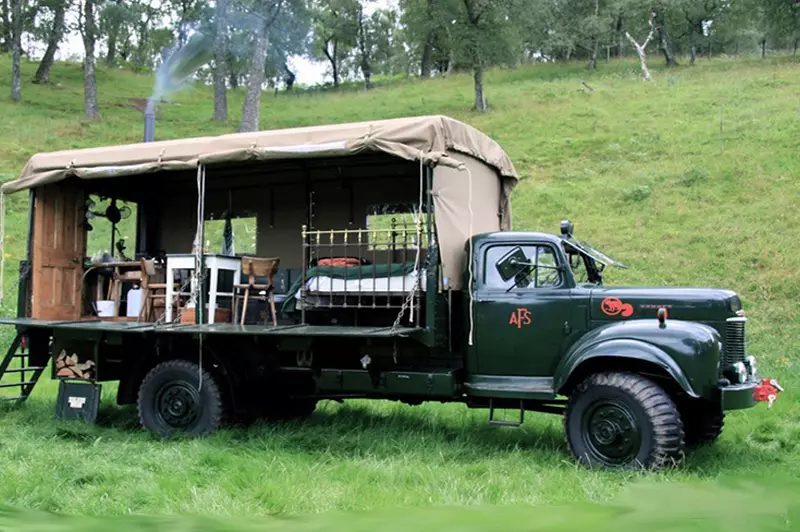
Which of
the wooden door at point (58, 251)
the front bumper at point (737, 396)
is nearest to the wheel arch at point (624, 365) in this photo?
the front bumper at point (737, 396)

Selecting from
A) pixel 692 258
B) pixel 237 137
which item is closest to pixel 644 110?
pixel 692 258

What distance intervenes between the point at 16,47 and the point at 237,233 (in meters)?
30.2

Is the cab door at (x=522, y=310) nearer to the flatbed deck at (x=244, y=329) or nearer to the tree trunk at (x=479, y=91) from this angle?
the flatbed deck at (x=244, y=329)

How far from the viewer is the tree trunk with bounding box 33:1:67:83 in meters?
33.9

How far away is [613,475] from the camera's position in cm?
577

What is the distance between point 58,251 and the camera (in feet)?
31.2

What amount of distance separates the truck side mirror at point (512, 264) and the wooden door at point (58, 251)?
5.81 m

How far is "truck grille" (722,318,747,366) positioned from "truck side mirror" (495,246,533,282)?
182 centimetres

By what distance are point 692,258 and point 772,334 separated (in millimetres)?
3289

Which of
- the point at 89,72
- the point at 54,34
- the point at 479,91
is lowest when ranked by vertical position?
the point at 479,91

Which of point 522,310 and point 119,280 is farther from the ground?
point 119,280

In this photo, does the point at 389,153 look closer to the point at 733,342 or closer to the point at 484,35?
the point at 733,342

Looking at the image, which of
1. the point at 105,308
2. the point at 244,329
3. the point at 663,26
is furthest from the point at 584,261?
the point at 663,26

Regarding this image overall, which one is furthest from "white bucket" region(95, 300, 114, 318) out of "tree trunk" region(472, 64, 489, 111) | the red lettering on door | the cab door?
"tree trunk" region(472, 64, 489, 111)
